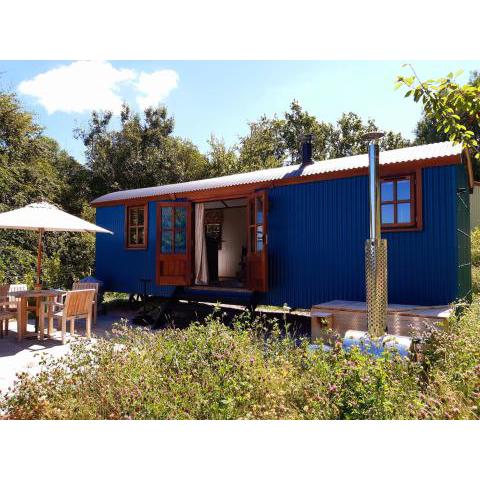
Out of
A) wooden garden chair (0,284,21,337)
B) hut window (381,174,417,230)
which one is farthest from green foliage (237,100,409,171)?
wooden garden chair (0,284,21,337)

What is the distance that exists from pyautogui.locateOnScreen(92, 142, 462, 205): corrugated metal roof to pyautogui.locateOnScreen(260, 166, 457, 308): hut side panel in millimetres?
216

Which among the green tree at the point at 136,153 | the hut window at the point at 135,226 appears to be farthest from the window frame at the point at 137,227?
the green tree at the point at 136,153

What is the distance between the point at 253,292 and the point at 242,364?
4.18 metres

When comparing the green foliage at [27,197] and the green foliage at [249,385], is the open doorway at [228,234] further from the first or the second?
the green foliage at [249,385]

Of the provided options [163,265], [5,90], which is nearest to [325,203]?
[163,265]

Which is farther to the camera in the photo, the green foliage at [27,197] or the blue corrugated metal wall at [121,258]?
the green foliage at [27,197]

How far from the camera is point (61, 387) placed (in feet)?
10.7

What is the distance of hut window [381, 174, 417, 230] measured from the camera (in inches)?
237

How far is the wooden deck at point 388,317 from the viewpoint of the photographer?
5074 millimetres

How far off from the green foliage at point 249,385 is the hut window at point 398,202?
2.52 metres

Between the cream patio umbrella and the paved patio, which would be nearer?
the paved patio

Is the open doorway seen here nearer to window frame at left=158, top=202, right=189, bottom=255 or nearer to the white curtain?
the white curtain

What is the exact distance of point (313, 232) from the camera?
7.08m

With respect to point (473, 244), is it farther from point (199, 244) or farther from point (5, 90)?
point (5, 90)
